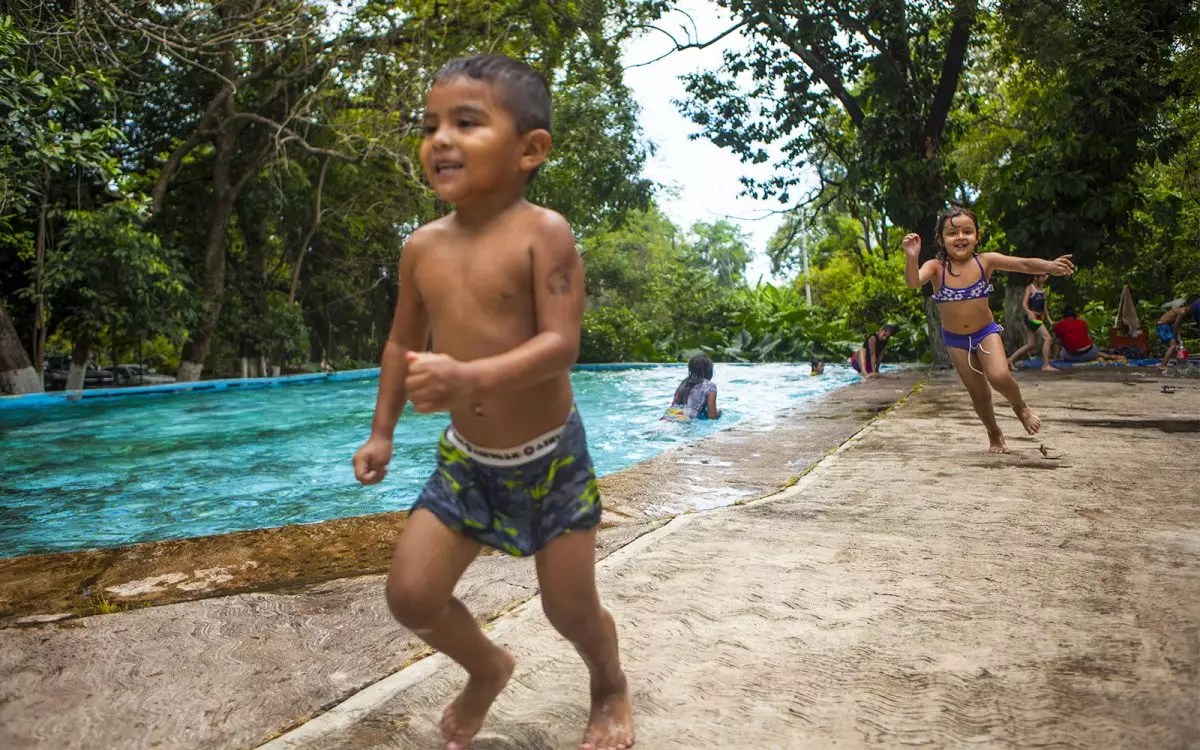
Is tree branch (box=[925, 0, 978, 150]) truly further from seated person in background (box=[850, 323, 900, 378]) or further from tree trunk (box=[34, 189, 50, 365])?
tree trunk (box=[34, 189, 50, 365])

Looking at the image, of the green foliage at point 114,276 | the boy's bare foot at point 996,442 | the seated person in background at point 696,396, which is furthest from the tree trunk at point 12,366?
the boy's bare foot at point 996,442

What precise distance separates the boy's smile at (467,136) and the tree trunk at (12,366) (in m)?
15.7

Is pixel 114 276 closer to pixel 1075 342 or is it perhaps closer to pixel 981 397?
pixel 981 397

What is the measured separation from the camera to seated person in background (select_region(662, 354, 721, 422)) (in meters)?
11.2

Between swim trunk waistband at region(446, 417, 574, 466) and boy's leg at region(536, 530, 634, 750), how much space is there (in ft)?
0.62

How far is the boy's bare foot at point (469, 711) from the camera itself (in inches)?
77.6

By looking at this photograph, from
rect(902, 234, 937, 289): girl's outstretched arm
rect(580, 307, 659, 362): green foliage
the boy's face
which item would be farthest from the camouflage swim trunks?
rect(580, 307, 659, 362): green foliage

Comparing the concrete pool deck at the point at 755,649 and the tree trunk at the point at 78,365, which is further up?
the tree trunk at the point at 78,365

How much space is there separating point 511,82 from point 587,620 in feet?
3.89

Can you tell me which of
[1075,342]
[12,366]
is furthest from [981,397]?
[12,366]

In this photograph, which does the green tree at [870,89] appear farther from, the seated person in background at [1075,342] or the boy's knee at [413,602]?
the boy's knee at [413,602]

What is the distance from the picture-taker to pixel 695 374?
36.8 feet

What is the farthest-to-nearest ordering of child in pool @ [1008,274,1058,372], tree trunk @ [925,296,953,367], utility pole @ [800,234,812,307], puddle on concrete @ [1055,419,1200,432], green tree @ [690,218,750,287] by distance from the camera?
green tree @ [690,218,750,287] → utility pole @ [800,234,812,307] → tree trunk @ [925,296,953,367] → child in pool @ [1008,274,1058,372] → puddle on concrete @ [1055,419,1200,432]

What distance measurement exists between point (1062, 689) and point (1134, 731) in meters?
0.23
